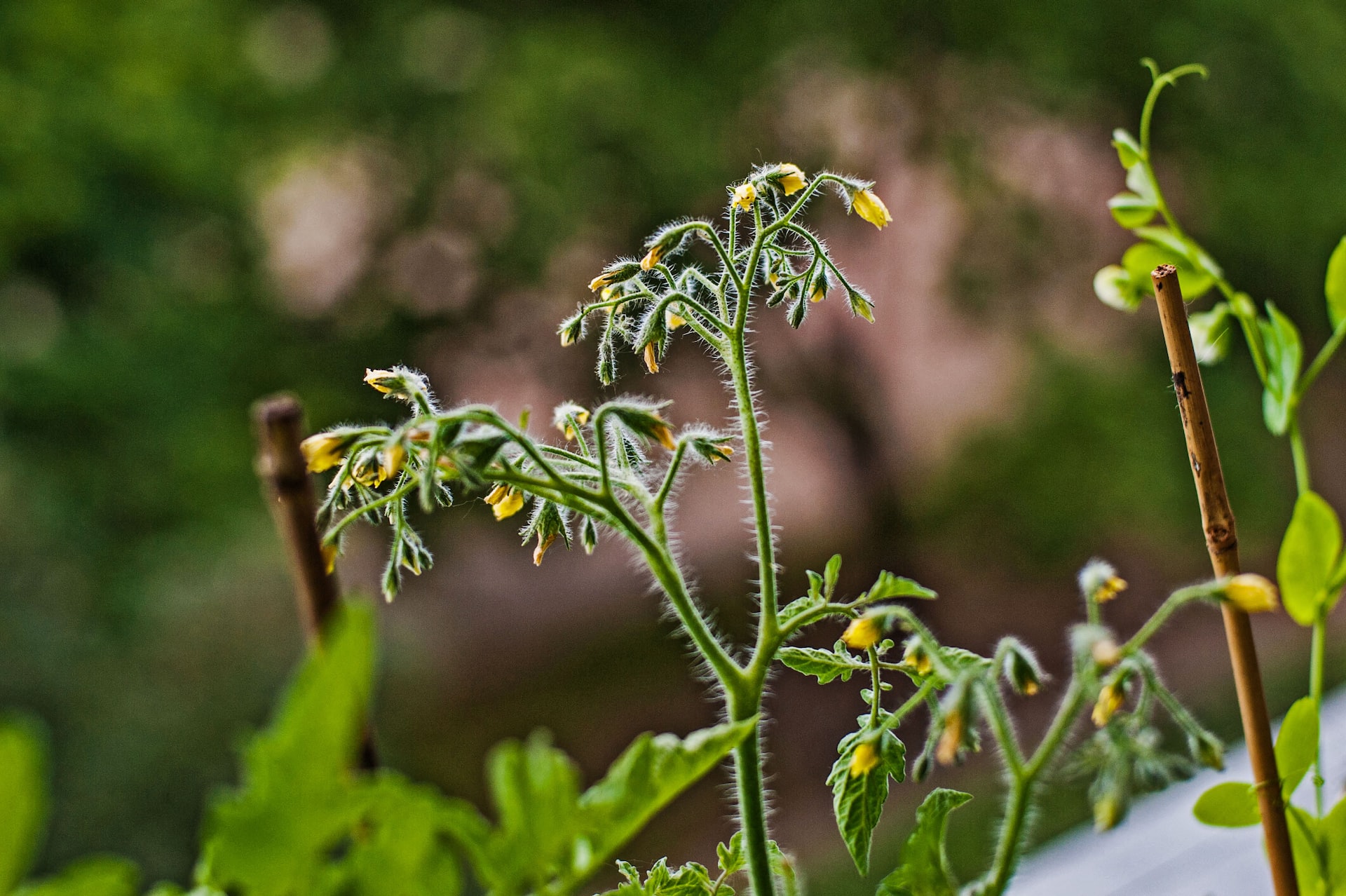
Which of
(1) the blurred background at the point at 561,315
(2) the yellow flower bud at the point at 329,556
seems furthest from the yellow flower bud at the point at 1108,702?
(1) the blurred background at the point at 561,315

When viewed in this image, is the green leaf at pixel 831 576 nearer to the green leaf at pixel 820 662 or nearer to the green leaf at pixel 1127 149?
the green leaf at pixel 820 662

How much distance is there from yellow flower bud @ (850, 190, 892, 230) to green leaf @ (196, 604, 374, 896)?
0.28 metres

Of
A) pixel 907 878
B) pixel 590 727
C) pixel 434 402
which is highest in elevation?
pixel 434 402

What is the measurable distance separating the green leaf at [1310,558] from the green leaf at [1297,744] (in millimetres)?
43

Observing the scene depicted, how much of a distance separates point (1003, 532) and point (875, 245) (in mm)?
1017

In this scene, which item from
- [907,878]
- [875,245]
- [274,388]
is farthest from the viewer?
[875,245]

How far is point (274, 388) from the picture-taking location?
262cm

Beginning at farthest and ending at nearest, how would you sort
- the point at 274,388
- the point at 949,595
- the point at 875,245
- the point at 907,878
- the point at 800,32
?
the point at 949,595 → the point at 875,245 → the point at 800,32 → the point at 274,388 → the point at 907,878

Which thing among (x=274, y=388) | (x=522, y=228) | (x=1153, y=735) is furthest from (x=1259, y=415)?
(x=1153, y=735)

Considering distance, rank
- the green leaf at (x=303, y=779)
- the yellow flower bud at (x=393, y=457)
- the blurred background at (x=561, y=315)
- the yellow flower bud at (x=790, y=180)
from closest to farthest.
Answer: the green leaf at (x=303, y=779)
the yellow flower bud at (x=393, y=457)
the yellow flower bud at (x=790, y=180)
the blurred background at (x=561, y=315)

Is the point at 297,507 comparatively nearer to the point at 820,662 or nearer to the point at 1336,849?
the point at 820,662

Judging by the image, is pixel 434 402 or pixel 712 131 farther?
pixel 712 131

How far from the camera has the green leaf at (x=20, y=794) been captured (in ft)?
0.60

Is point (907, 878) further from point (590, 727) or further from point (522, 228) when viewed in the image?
point (590, 727)
